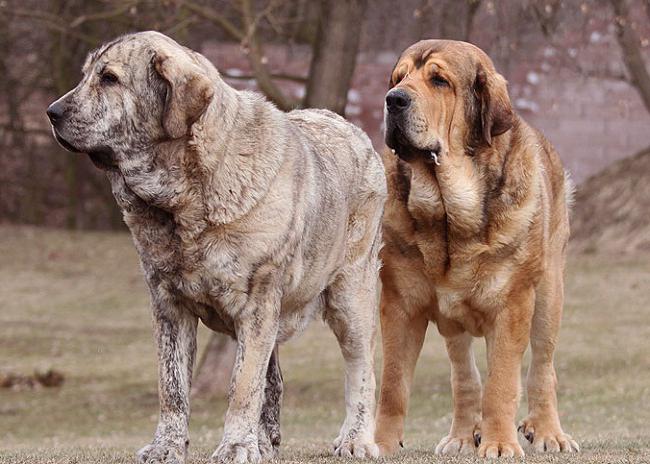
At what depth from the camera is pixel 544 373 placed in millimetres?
7910

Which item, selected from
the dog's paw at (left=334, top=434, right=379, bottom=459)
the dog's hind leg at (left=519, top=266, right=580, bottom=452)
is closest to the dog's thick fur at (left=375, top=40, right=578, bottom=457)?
the dog's hind leg at (left=519, top=266, right=580, bottom=452)

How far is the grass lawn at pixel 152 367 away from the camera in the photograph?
1027cm

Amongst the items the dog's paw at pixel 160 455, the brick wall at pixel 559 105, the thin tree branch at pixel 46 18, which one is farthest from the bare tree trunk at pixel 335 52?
the dog's paw at pixel 160 455

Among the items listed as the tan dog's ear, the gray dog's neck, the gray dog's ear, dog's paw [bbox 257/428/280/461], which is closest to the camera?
the gray dog's ear

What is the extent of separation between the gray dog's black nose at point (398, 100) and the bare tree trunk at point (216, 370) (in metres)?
8.08

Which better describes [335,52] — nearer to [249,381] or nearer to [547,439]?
[547,439]

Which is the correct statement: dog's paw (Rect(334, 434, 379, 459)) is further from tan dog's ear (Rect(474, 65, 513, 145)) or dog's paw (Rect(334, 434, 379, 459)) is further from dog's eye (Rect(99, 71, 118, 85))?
dog's eye (Rect(99, 71, 118, 85))

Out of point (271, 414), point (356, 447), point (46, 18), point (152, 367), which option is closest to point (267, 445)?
point (271, 414)

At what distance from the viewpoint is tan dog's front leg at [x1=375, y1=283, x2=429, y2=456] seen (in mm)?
7422

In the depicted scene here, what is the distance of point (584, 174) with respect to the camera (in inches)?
968

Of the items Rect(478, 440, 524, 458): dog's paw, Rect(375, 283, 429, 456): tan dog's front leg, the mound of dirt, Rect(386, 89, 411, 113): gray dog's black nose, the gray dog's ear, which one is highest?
the mound of dirt

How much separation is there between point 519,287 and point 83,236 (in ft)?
62.1

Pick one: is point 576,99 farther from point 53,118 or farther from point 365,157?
point 53,118

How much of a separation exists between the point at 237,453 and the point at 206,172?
1.27 meters
